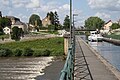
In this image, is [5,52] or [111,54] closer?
[111,54]

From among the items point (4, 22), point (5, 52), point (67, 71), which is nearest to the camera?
point (67, 71)

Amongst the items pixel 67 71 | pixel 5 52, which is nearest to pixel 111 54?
pixel 5 52

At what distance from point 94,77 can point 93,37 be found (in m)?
80.1

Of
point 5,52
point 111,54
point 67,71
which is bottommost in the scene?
point 5,52

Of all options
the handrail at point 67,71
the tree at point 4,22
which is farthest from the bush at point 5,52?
the tree at point 4,22

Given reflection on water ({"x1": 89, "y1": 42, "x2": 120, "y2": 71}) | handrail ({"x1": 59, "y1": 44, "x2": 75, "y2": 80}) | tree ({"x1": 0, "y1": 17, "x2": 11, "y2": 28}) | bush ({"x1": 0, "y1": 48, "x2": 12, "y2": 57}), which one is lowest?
bush ({"x1": 0, "y1": 48, "x2": 12, "y2": 57})

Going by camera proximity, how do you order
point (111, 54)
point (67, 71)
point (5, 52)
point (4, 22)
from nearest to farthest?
point (67, 71) < point (111, 54) < point (5, 52) < point (4, 22)

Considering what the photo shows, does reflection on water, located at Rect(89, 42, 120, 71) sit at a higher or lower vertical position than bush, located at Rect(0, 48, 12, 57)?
higher

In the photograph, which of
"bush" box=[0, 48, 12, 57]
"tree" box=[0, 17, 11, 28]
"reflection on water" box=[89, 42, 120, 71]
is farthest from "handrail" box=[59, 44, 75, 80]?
"tree" box=[0, 17, 11, 28]

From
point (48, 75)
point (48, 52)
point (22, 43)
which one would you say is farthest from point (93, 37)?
point (48, 75)

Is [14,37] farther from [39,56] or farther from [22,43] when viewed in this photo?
[39,56]

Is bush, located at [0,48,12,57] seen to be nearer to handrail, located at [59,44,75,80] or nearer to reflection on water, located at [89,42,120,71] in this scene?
reflection on water, located at [89,42,120,71]

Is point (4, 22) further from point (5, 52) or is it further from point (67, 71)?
point (67, 71)

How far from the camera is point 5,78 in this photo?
3278cm
